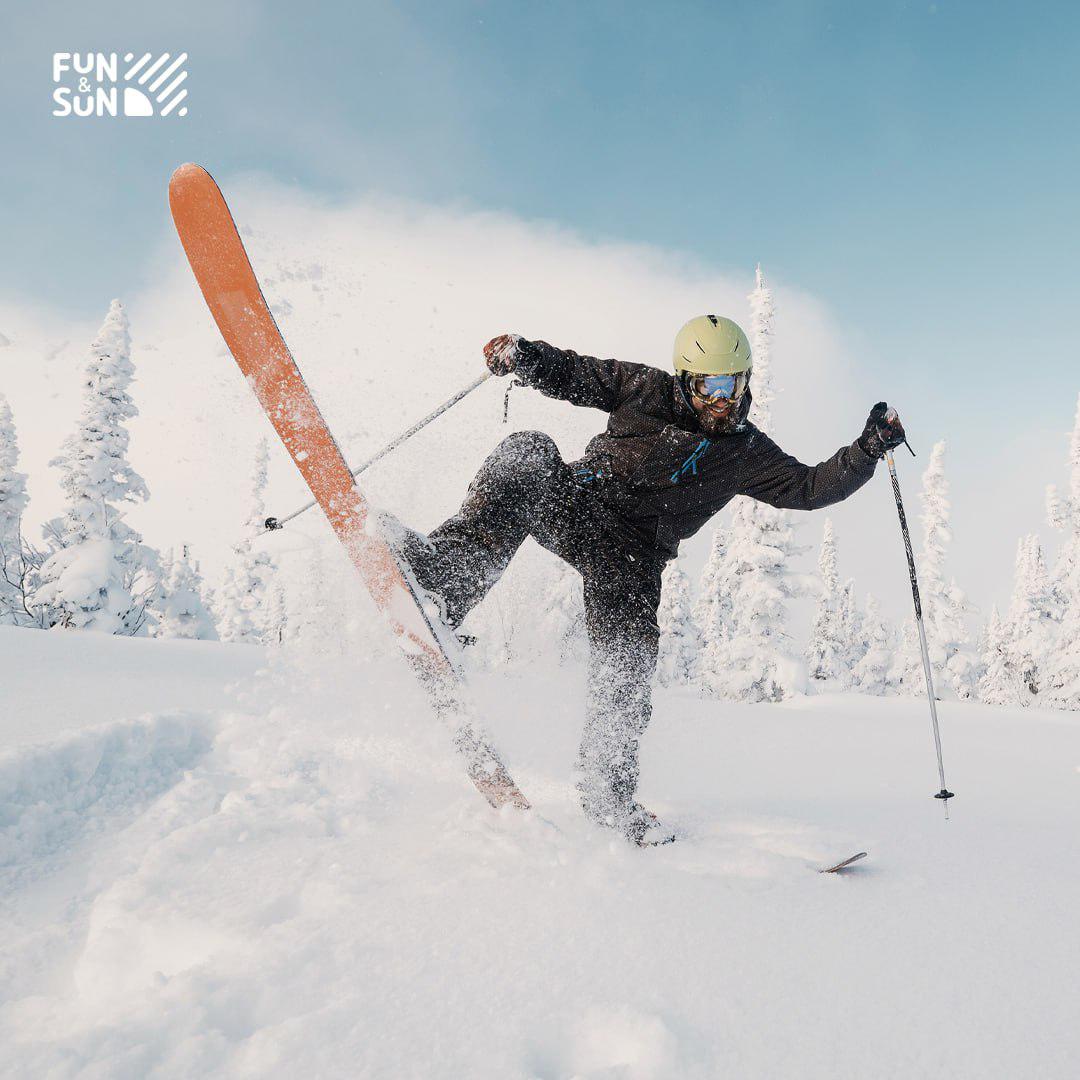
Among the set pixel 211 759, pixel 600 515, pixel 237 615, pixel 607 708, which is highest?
pixel 600 515

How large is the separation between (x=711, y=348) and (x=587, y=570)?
134cm

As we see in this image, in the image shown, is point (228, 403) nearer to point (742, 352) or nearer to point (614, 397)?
point (614, 397)

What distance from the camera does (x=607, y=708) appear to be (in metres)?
3.64

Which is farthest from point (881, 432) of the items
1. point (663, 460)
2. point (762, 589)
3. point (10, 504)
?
point (10, 504)

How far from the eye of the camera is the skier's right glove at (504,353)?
3652mm

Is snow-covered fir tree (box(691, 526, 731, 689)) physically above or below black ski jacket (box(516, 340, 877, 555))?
below

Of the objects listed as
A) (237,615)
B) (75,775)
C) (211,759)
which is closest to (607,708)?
(211,759)

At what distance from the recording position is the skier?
3.50m

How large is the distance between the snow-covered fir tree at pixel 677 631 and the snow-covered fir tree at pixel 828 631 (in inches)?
629

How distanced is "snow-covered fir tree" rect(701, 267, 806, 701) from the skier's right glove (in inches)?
689

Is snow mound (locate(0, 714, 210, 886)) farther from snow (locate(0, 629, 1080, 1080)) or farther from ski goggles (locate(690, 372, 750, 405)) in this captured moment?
ski goggles (locate(690, 372, 750, 405))

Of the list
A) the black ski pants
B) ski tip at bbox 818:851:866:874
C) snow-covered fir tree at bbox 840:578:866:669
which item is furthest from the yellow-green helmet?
snow-covered fir tree at bbox 840:578:866:669

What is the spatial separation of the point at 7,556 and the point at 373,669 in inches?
1111

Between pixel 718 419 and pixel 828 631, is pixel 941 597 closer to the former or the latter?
pixel 828 631
